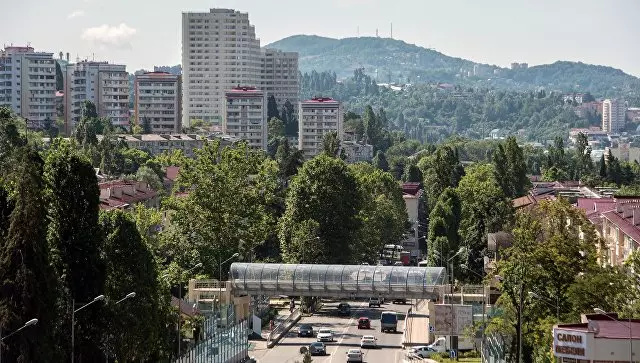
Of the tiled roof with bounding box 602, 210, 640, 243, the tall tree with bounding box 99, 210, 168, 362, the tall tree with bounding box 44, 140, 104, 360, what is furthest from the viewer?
the tiled roof with bounding box 602, 210, 640, 243

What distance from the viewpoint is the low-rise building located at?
150 metres

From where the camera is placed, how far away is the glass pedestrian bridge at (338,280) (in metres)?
103

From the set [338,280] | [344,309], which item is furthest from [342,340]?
[344,309]

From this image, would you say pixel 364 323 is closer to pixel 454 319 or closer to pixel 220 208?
pixel 220 208

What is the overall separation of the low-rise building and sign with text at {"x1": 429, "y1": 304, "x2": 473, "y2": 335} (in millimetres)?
48536

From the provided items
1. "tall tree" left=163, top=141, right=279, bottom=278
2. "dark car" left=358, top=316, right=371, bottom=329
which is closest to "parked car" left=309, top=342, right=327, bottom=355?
"dark car" left=358, top=316, right=371, bottom=329

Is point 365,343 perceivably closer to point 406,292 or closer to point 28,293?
point 406,292

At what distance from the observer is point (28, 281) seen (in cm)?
6581

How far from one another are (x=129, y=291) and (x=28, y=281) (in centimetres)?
1239

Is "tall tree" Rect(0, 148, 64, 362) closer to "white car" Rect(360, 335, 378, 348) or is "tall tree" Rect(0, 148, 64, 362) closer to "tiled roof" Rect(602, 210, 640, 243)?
"white car" Rect(360, 335, 378, 348)

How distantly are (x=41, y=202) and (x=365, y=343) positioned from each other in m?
38.5

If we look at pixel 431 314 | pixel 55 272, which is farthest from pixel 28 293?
pixel 431 314

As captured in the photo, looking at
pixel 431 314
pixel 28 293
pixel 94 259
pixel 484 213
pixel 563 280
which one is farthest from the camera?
pixel 484 213

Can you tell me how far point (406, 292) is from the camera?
339 ft
